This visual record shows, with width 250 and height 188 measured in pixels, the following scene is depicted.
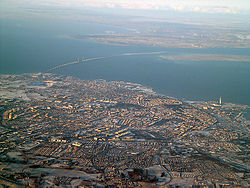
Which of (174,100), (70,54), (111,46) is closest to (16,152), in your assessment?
(174,100)

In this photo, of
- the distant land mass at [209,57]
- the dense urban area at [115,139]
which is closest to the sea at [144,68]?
the distant land mass at [209,57]

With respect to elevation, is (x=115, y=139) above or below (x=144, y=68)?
below

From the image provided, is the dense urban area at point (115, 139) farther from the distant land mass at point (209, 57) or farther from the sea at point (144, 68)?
the distant land mass at point (209, 57)

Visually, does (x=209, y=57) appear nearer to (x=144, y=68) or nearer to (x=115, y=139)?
(x=144, y=68)

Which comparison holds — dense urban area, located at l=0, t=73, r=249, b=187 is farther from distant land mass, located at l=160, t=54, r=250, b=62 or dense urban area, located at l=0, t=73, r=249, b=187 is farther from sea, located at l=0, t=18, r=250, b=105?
distant land mass, located at l=160, t=54, r=250, b=62

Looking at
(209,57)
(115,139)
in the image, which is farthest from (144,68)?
(115,139)

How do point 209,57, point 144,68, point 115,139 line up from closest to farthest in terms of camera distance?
1. point 115,139
2. point 144,68
3. point 209,57

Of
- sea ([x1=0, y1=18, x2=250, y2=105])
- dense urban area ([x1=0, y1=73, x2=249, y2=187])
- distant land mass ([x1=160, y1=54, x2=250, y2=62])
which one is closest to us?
dense urban area ([x1=0, y1=73, x2=249, y2=187])

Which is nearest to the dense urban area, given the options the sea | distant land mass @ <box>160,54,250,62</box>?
the sea
